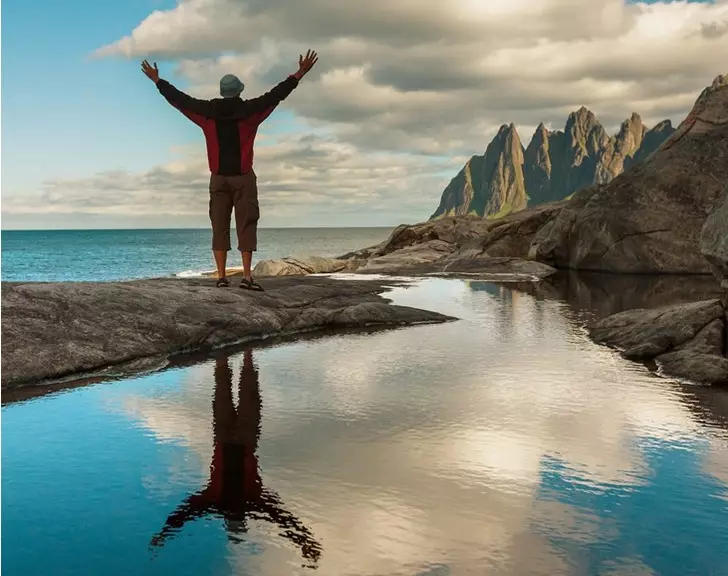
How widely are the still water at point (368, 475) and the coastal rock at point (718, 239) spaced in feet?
8.09

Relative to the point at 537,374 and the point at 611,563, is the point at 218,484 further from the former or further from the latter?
the point at 537,374

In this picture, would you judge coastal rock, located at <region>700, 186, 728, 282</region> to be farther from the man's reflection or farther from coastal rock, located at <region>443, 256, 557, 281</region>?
coastal rock, located at <region>443, 256, 557, 281</region>

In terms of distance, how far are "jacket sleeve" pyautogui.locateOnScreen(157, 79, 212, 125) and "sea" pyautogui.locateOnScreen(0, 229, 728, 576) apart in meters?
4.83

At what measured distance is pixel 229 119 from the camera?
10.8m

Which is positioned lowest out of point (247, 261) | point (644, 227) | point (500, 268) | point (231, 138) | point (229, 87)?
point (500, 268)

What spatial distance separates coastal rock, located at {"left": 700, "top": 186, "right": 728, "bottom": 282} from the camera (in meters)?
8.66

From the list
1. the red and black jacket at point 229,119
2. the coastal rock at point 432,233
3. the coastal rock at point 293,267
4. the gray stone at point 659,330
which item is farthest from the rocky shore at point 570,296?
the coastal rock at point 432,233

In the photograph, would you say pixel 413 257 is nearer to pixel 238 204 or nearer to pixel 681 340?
pixel 238 204

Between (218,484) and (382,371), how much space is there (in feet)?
11.8

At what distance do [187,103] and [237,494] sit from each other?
8312 mm

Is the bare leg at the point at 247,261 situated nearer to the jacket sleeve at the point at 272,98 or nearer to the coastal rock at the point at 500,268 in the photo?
the jacket sleeve at the point at 272,98

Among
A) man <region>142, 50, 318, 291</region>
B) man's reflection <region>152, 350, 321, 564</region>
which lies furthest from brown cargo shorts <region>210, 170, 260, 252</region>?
man's reflection <region>152, 350, 321, 564</region>

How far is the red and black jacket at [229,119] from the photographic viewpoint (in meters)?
10.7

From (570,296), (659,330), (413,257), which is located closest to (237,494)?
(659,330)
